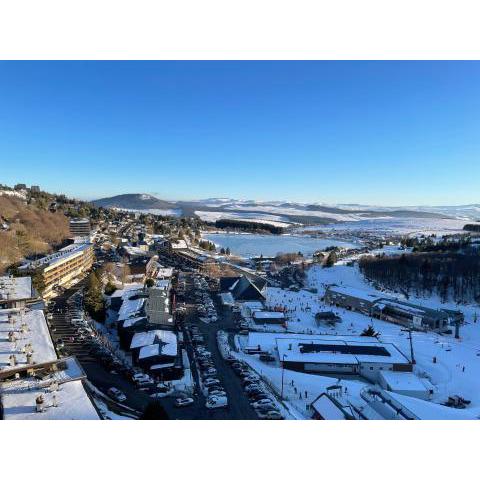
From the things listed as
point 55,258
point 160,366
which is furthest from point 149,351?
point 55,258

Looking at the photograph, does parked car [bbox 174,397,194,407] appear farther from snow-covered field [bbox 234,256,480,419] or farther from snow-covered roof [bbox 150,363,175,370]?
snow-covered field [bbox 234,256,480,419]

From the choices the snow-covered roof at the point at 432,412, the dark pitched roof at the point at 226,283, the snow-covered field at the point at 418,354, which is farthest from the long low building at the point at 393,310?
the snow-covered roof at the point at 432,412

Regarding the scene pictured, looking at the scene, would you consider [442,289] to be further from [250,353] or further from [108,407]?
[108,407]

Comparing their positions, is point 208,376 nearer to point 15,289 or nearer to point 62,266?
point 15,289

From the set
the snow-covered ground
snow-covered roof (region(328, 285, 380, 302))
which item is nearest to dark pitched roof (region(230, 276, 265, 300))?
snow-covered roof (region(328, 285, 380, 302))

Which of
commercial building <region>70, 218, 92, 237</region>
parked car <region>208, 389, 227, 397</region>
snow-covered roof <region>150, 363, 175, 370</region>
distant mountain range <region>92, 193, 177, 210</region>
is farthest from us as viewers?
distant mountain range <region>92, 193, 177, 210</region>

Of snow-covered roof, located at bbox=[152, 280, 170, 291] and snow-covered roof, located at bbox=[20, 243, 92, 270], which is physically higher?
snow-covered roof, located at bbox=[20, 243, 92, 270]
